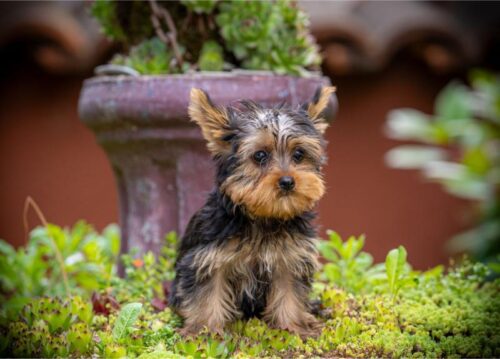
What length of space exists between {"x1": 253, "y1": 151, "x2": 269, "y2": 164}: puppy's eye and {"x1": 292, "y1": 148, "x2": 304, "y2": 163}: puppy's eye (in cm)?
14

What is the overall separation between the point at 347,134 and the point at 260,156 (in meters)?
4.40

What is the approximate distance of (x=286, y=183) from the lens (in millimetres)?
3402

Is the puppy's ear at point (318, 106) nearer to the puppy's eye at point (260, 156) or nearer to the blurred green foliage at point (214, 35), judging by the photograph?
the puppy's eye at point (260, 156)

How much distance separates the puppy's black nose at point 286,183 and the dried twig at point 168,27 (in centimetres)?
210

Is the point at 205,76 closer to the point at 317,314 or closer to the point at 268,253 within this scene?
the point at 268,253

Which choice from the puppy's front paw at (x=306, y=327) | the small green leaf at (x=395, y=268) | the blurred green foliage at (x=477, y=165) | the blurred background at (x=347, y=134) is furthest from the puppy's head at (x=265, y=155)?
the blurred background at (x=347, y=134)

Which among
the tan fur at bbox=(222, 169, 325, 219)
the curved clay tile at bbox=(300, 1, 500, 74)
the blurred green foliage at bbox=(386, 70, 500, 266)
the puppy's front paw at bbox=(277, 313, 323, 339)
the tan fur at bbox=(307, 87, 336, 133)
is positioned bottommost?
the puppy's front paw at bbox=(277, 313, 323, 339)

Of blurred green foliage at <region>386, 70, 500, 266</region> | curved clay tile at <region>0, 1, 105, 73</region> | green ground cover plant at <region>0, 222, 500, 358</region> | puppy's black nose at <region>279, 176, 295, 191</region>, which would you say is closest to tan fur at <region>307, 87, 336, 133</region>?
puppy's black nose at <region>279, 176, 295, 191</region>

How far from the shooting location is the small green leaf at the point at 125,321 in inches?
140

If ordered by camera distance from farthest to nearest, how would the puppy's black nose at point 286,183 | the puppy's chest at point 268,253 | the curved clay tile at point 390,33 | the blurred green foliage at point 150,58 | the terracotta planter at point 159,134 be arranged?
1. the curved clay tile at point 390,33
2. the blurred green foliage at point 150,58
3. the terracotta planter at point 159,134
4. the puppy's chest at point 268,253
5. the puppy's black nose at point 286,183

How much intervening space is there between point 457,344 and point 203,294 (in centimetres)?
130

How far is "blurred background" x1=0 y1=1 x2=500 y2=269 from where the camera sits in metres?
7.06

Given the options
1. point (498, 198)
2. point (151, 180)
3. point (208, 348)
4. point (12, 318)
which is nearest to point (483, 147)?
point (498, 198)

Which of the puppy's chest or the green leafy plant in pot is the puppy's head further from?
the green leafy plant in pot
